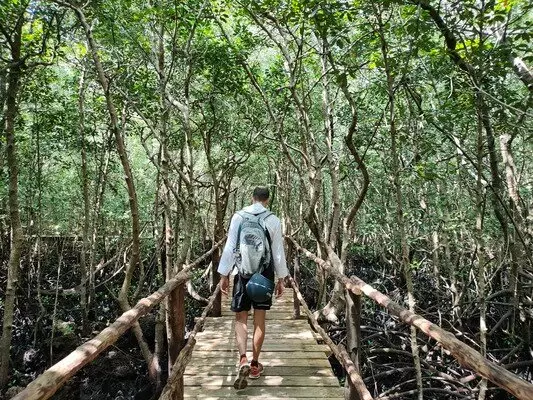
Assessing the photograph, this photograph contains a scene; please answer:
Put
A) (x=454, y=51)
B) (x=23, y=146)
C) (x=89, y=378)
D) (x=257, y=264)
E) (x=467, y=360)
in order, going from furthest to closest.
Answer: (x=23, y=146) < (x=89, y=378) < (x=454, y=51) < (x=257, y=264) < (x=467, y=360)

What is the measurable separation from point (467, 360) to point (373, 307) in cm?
859

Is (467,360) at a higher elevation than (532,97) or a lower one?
lower

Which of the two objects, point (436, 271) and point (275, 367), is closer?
point (275, 367)

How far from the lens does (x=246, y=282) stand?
3.58 meters

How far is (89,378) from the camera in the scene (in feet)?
25.5

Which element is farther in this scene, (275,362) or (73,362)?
(275,362)

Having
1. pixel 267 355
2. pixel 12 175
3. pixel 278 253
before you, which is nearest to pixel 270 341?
pixel 267 355

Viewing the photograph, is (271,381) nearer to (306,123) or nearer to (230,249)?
(230,249)

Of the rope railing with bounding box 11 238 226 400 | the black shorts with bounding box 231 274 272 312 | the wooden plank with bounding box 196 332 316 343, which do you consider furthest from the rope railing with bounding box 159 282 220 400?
the wooden plank with bounding box 196 332 316 343

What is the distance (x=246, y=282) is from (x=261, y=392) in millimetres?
858

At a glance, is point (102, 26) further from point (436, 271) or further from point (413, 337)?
point (436, 271)

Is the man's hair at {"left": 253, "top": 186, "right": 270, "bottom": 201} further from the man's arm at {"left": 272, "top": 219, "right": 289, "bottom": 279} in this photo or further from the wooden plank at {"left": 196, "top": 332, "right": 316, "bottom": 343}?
the wooden plank at {"left": 196, "top": 332, "right": 316, "bottom": 343}

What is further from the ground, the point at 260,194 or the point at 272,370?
the point at 260,194

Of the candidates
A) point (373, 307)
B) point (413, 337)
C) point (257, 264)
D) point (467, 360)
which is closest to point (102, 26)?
point (257, 264)
